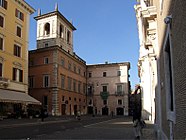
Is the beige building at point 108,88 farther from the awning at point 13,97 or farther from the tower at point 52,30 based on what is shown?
the awning at point 13,97

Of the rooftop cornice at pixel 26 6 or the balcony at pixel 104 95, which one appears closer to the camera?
the rooftop cornice at pixel 26 6

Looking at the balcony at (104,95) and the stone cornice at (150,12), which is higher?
the stone cornice at (150,12)

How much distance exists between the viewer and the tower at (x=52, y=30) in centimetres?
5906

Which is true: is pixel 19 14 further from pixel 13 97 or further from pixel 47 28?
pixel 47 28

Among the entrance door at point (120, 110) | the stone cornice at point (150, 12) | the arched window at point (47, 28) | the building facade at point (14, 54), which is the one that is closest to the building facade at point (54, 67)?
the arched window at point (47, 28)

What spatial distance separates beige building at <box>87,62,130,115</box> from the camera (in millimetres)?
76438

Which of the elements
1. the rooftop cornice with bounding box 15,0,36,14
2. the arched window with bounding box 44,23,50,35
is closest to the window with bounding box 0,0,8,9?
the rooftop cornice with bounding box 15,0,36,14

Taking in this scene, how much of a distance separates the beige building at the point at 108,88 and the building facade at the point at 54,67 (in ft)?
36.6

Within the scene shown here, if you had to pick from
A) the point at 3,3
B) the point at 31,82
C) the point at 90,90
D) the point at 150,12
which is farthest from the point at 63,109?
the point at 150,12

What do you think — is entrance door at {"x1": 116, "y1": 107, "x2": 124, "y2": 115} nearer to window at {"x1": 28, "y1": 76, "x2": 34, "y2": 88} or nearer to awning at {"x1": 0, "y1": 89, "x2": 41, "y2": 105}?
window at {"x1": 28, "y1": 76, "x2": 34, "y2": 88}

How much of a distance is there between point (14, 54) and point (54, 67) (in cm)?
1472

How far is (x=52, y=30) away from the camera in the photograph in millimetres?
59438

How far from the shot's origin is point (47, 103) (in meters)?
53.5

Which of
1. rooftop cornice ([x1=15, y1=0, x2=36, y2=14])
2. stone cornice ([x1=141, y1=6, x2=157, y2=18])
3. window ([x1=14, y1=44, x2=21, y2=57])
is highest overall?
rooftop cornice ([x1=15, y1=0, x2=36, y2=14])
